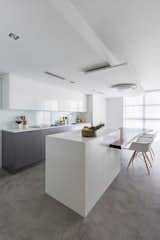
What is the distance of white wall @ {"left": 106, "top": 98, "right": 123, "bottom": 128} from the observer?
7.32 meters

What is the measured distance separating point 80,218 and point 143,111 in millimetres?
6467

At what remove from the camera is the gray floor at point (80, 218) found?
138cm

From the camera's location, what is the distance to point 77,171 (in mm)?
1646

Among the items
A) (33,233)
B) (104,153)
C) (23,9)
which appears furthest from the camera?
(104,153)

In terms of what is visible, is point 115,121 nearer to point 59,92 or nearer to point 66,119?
point 66,119

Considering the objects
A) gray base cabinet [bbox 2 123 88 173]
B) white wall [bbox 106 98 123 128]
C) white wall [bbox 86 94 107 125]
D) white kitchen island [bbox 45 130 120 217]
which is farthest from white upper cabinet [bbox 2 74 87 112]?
white wall [bbox 106 98 123 128]

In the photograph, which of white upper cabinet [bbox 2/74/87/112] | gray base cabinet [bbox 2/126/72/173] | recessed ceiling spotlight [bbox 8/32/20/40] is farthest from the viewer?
white upper cabinet [bbox 2/74/87/112]

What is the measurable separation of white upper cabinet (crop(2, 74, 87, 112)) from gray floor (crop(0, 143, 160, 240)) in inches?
74.3

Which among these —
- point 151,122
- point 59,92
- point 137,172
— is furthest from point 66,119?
point 151,122

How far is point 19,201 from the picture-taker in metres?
1.91

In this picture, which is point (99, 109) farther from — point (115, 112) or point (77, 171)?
point (77, 171)

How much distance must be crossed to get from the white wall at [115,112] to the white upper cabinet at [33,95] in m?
3.39

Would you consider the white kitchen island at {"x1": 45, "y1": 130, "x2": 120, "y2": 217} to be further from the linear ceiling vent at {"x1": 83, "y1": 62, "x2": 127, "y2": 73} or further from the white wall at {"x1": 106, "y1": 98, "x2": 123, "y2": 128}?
the white wall at {"x1": 106, "y1": 98, "x2": 123, "y2": 128}

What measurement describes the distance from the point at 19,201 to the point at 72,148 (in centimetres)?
124
